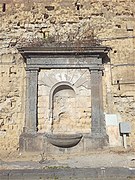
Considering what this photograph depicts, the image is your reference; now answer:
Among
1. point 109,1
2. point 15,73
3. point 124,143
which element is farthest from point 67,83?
point 109,1

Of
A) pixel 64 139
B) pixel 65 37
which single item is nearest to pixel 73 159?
pixel 64 139

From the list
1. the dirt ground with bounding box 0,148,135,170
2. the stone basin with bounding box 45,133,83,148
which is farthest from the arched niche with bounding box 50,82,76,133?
the dirt ground with bounding box 0,148,135,170

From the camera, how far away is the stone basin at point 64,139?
7.84 metres

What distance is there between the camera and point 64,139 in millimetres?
Answer: 7820

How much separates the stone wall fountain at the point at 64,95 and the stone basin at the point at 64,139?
0.08m

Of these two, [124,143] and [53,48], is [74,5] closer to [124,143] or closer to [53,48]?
[53,48]

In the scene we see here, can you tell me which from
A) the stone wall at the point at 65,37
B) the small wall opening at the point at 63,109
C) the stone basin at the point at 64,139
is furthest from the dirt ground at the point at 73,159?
the small wall opening at the point at 63,109

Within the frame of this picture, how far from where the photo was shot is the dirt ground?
20.2 feet

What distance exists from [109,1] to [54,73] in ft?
10.3

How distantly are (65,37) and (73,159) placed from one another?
397 centimetres

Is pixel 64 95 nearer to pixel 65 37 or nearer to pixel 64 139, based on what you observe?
pixel 64 139

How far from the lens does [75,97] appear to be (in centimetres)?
849

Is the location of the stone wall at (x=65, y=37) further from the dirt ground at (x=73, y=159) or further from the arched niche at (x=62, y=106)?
the dirt ground at (x=73, y=159)

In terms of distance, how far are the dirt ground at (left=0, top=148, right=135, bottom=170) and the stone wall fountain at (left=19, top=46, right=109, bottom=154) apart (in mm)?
399
